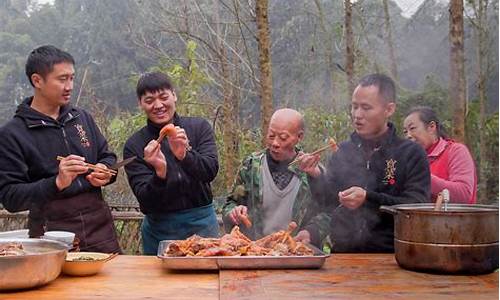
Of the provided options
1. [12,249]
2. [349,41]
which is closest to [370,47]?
[349,41]

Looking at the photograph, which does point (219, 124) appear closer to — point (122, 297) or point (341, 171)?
point (341, 171)

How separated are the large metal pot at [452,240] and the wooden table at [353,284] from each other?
0.04m

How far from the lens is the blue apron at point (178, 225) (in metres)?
3.00

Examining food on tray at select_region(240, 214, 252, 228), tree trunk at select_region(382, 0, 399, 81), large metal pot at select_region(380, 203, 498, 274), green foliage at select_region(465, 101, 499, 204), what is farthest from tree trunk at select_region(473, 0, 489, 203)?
food on tray at select_region(240, 214, 252, 228)

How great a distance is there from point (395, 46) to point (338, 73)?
0.47 metres

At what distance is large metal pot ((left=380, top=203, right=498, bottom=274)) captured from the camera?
2031 mm

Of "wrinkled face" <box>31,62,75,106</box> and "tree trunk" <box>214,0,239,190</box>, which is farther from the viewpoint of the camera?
"tree trunk" <box>214,0,239,190</box>

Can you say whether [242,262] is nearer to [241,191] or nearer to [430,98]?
[241,191]

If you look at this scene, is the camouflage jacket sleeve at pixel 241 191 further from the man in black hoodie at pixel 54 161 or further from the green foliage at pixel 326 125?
the green foliage at pixel 326 125

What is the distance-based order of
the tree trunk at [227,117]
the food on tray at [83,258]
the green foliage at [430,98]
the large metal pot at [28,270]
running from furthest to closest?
the tree trunk at [227,117] < the green foliage at [430,98] < the food on tray at [83,258] < the large metal pot at [28,270]

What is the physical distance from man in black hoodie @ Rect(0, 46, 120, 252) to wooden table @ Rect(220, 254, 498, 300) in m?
1.04

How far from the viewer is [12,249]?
202cm

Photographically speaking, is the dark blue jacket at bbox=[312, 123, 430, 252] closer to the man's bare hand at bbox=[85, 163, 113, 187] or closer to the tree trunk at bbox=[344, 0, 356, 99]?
the man's bare hand at bbox=[85, 163, 113, 187]

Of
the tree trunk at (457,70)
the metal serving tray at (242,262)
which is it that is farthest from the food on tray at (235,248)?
the tree trunk at (457,70)
